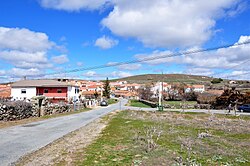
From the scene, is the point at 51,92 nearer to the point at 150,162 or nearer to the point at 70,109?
the point at 70,109

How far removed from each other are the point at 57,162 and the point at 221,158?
5.78 metres

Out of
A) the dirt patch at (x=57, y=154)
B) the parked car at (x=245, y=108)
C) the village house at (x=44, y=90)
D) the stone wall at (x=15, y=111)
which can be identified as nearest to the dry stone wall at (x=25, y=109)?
the stone wall at (x=15, y=111)

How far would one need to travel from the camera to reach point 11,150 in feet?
35.1

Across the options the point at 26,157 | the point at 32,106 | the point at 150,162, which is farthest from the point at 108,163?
the point at 32,106

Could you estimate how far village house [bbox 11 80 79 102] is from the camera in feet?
173

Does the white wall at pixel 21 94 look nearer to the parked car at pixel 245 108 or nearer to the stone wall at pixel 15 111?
the stone wall at pixel 15 111

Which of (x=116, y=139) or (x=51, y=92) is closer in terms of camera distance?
(x=116, y=139)

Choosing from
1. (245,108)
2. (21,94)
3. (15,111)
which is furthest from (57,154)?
(21,94)

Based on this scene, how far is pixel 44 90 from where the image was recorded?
54469 mm

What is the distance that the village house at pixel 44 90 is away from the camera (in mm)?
52781

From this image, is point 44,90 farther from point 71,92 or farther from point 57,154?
point 57,154

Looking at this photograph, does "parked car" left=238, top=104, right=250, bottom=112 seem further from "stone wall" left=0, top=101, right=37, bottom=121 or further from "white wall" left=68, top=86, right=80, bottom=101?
"stone wall" left=0, top=101, right=37, bottom=121

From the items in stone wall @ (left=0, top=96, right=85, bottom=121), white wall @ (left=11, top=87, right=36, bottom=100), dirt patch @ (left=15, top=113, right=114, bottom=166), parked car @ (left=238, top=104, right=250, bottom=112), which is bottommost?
parked car @ (left=238, top=104, right=250, bottom=112)

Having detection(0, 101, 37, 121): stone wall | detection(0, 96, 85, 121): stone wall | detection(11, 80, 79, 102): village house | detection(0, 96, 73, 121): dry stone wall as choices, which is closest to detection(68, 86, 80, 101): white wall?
detection(11, 80, 79, 102): village house
